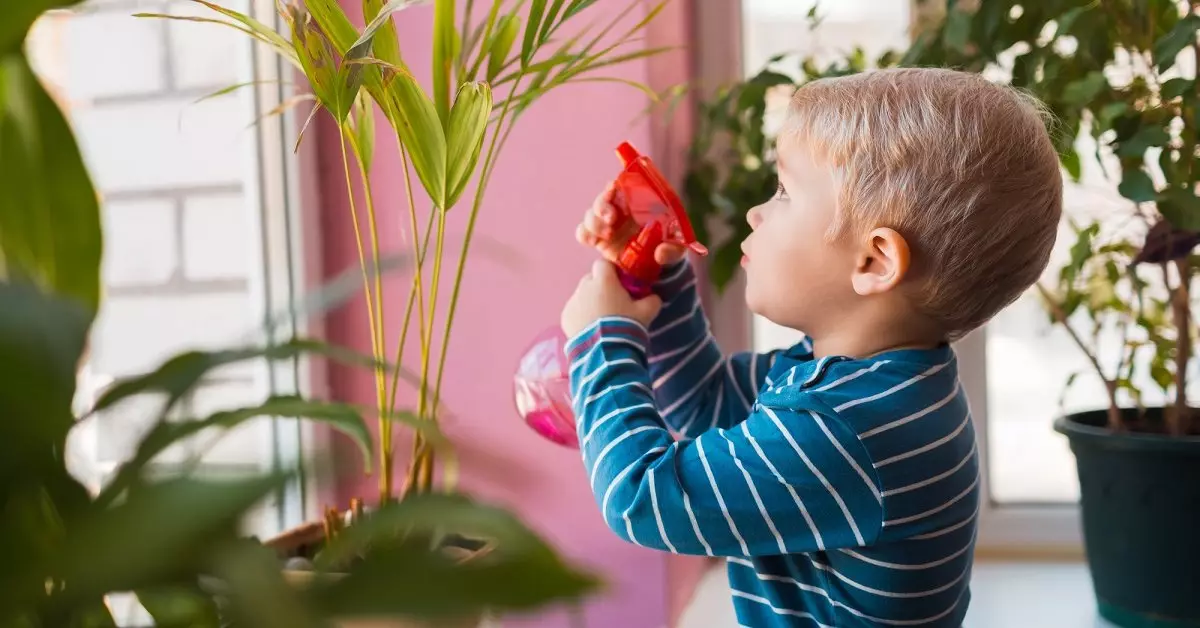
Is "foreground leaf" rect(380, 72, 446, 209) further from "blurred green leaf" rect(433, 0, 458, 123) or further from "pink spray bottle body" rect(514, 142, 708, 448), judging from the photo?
"pink spray bottle body" rect(514, 142, 708, 448)

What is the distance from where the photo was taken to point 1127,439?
1.29 meters

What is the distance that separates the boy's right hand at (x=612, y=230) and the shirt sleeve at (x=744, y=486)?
18cm

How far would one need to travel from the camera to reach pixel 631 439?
0.94 metres

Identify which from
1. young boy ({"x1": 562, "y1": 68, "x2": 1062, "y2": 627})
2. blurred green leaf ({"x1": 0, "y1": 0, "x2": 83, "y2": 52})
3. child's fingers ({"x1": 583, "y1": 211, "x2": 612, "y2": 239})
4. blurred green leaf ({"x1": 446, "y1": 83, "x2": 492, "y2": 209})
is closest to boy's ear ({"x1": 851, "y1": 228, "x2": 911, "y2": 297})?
young boy ({"x1": 562, "y1": 68, "x2": 1062, "y2": 627})

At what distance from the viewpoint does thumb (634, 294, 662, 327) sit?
1.06 metres

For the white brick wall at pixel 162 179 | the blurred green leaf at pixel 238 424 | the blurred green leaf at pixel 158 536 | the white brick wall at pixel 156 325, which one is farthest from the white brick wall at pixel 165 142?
the blurred green leaf at pixel 158 536

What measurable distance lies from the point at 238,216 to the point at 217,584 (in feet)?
3.39

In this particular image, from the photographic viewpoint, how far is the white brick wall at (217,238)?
4.22 ft

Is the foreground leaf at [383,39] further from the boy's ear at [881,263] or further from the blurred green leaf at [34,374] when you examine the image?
the blurred green leaf at [34,374]

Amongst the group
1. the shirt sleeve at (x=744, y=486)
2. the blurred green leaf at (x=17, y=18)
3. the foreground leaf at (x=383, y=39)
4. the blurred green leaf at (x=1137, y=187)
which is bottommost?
the shirt sleeve at (x=744, y=486)

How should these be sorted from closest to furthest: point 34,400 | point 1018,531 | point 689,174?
1. point 34,400
2. point 689,174
3. point 1018,531

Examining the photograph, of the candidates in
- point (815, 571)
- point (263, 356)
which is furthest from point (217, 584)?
point (815, 571)

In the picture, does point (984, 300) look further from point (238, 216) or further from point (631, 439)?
point (238, 216)

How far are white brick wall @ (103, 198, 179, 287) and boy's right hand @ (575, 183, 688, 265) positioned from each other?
49 centimetres
